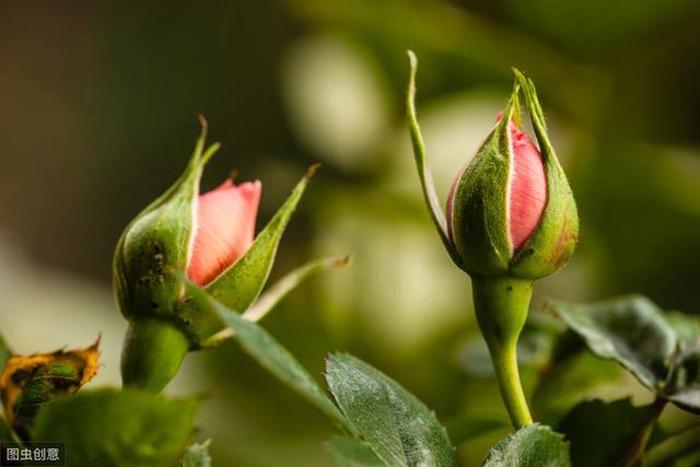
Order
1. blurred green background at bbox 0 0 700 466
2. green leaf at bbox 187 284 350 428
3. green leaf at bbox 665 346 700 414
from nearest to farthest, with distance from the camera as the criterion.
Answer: green leaf at bbox 187 284 350 428 → green leaf at bbox 665 346 700 414 → blurred green background at bbox 0 0 700 466

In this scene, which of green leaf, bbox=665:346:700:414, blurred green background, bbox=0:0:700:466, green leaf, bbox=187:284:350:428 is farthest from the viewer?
blurred green background, bbox=0:0:700:466

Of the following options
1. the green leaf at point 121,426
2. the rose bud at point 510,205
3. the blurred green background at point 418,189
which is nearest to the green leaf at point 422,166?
the rose bud at point 510,205

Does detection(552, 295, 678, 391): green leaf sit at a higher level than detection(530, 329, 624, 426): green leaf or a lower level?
higher

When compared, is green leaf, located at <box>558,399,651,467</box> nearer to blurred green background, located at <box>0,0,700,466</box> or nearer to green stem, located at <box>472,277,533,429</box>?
green stem, located at <box>472,277,533,429</box>

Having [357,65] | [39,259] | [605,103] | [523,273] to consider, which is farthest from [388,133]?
[523,273]

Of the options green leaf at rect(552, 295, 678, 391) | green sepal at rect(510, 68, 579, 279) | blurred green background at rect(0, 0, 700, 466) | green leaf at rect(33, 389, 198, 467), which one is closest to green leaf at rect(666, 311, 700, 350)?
green leaf at rect(552, 295, 678, 391)

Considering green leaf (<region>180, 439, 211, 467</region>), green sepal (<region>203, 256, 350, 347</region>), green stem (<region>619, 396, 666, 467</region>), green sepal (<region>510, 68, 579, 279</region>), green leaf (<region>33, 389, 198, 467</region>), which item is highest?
green sepal (<region>510, 68, 579, 279</region>)

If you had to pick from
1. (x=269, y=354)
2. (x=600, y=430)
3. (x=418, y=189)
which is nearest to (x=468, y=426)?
(x=600, y=430)
